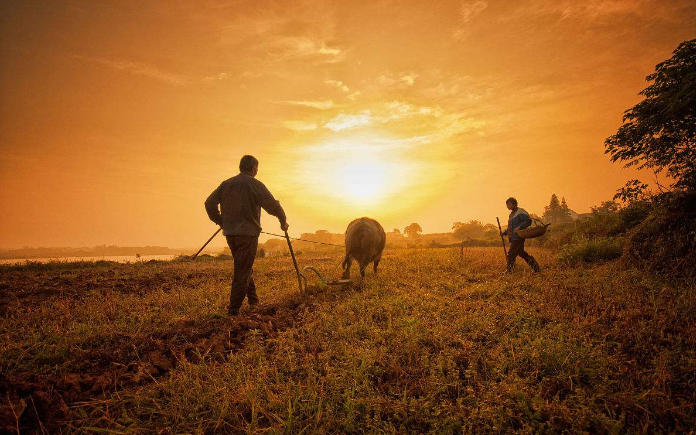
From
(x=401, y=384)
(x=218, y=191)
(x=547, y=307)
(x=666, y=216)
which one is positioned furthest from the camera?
(x=666, y=216)

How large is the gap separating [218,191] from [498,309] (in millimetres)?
6102

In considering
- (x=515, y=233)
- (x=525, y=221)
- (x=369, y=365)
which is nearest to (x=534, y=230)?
(x=525, y=221)

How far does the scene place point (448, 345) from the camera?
3.94 meters

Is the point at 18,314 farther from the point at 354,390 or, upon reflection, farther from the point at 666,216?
the point at 666,216

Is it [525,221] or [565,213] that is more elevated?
[565,213]

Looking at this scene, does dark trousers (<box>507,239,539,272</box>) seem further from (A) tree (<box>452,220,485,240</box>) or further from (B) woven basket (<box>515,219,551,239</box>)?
(A) tree (<box>452,220,485,240</box>)

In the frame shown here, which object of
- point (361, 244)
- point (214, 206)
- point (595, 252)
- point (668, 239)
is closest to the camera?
point (214, 206)

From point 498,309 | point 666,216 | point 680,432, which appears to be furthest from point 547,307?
point 666,216

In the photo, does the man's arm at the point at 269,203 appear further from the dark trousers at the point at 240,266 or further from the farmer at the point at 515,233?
the farmer at the point at 515,233

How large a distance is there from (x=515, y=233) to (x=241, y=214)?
27.4ft

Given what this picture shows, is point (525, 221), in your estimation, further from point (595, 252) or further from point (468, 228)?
point (468, 228)

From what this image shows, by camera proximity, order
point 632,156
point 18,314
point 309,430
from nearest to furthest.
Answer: point 309,430 < point 18,314 < point 632,156

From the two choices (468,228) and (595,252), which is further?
(468,228)

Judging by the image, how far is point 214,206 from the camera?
6234mm
